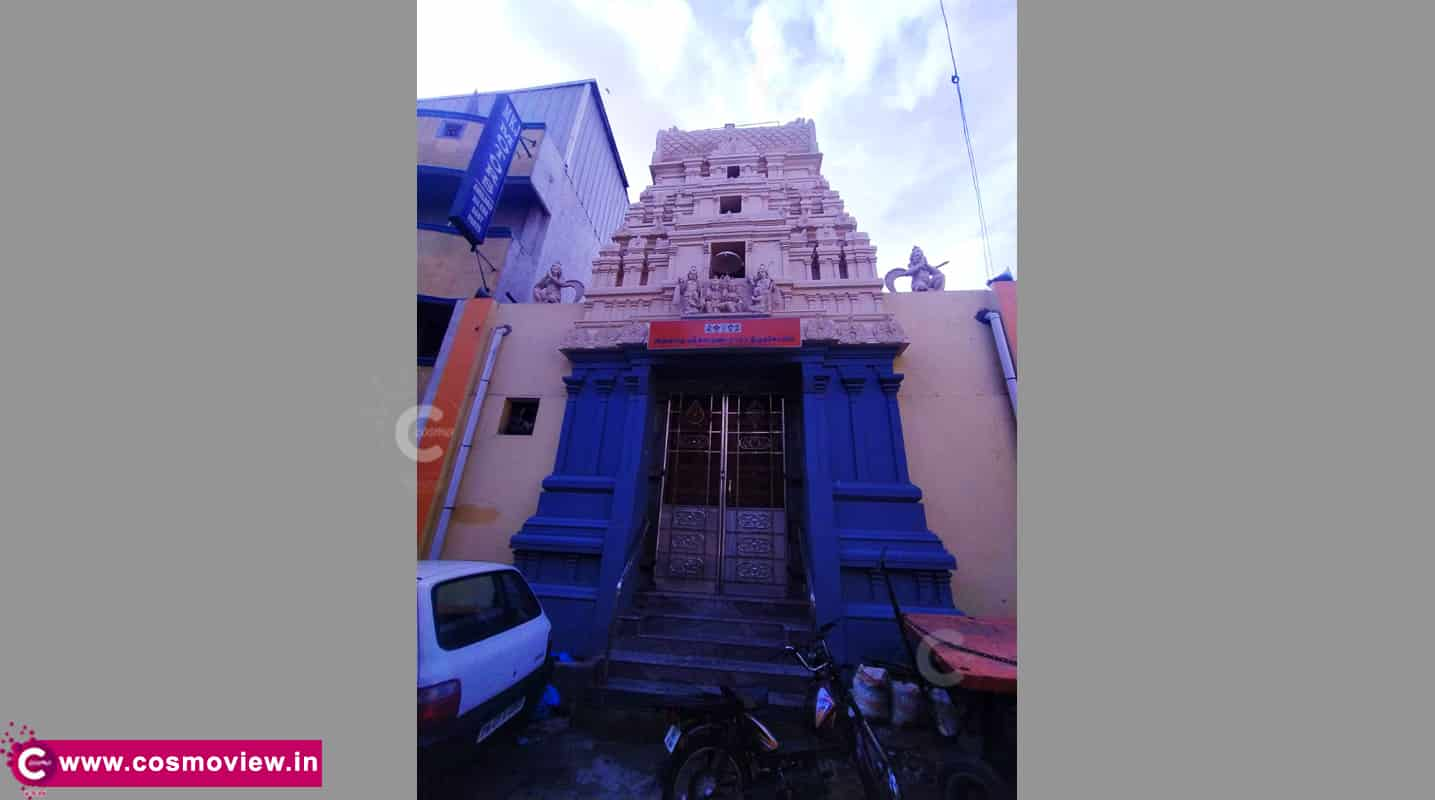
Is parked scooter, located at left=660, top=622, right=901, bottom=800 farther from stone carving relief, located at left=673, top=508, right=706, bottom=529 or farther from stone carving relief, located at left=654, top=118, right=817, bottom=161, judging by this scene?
stone carving relief, located at left=654, top=118, right=817, bottom=161

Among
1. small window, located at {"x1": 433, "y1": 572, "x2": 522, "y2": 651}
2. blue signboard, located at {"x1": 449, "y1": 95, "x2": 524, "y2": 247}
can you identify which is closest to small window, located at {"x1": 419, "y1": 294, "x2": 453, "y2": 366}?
blue signboard, located at {"x1": 449, "y1": 95, "x2": 524, "y2": 247}

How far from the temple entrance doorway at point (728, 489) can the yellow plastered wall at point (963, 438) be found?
5.95 ft

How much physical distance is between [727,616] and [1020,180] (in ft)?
17.5

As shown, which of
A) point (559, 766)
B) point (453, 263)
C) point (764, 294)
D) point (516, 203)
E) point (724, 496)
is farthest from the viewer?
point (516, 203)

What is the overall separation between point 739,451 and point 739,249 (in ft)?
11.9

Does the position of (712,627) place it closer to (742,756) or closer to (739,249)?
(742,756)

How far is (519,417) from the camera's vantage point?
7020 millimetres

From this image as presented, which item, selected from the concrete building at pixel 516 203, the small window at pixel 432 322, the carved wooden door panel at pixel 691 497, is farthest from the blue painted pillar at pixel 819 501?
the small window at pixel 432 322

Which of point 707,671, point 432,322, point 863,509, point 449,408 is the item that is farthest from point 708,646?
point 432,322

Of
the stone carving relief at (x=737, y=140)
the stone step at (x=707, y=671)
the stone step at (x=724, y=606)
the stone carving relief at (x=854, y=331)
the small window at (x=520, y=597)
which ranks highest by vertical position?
the stone carving relief at (x=737, y=140)

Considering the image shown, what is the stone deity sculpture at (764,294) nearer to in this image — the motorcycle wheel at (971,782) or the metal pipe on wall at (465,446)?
the metal pipe on wall at (465,446)

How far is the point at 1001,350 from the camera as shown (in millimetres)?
6242

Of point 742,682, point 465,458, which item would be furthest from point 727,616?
point 465,458

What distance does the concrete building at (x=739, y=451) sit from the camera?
5277 millimetres
